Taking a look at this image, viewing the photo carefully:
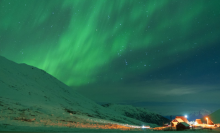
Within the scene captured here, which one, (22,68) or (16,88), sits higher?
(22,68)

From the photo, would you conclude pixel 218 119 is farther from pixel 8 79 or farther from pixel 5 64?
pixel 5 64

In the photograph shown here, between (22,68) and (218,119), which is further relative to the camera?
(22,68)

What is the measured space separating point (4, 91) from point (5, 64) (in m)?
63.2

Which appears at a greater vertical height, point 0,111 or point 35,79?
point 35,79

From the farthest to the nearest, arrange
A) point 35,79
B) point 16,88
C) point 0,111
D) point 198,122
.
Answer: point 35,79
point 16,88
point 198,122
point 0,111

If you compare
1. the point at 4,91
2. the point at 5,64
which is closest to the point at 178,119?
the point at 4,91

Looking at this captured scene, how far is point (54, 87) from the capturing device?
620 feet

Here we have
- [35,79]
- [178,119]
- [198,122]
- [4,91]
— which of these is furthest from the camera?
[35,79]

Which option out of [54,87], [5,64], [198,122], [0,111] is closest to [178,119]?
[198,122]

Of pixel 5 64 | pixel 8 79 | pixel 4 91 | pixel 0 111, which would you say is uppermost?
pixel 5 64

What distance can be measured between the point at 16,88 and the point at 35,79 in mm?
51401

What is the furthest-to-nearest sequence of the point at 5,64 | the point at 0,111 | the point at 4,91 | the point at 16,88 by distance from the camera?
1. the point at 5,64
2. the point at 16,88
3. the point at 4,91
4. the point at 0,111

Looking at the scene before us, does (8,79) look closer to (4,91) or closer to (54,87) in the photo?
(4,91)

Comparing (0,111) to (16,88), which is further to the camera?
(16,88)
